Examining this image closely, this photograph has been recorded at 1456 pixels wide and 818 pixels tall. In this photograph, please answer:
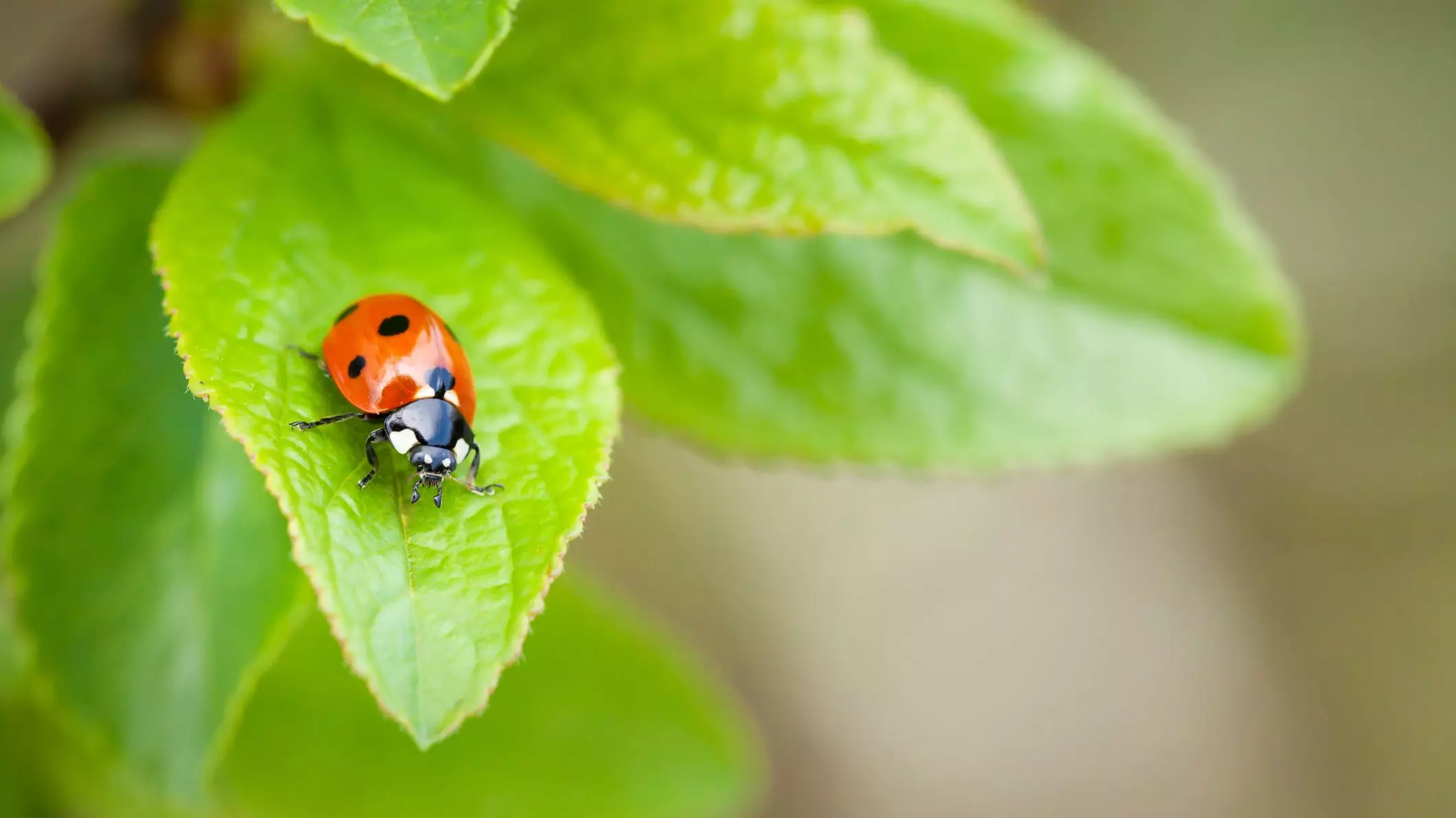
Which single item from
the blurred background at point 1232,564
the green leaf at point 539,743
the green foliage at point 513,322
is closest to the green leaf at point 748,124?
the green foliage at point 513,322

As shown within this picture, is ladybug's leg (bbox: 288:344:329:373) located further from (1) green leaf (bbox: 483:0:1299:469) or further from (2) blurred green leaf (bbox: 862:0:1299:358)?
(2) blurred green leaf (bbox: 862:0:1299:358)

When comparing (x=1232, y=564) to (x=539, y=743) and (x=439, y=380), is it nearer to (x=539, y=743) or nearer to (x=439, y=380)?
(x=539, y=743)

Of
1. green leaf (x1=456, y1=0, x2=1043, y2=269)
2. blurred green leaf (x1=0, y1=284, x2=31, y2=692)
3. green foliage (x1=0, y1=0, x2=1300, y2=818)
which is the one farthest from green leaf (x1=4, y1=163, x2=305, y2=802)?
blurred green leaf (x1=0, y1=284, x2=31, y2=692)

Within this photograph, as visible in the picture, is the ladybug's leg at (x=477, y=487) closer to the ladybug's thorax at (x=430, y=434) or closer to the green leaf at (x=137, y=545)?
the ladybug's thorax at (x=430, y=434)

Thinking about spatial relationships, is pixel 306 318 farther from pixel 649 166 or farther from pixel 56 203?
pixel 56 203

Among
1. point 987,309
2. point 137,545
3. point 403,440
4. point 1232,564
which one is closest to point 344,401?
point 403,440
